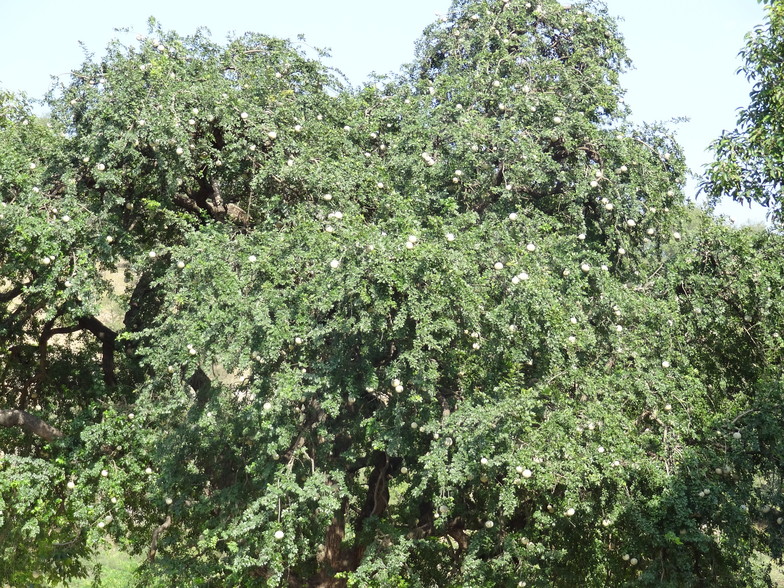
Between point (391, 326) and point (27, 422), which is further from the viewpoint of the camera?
point (27, 422)

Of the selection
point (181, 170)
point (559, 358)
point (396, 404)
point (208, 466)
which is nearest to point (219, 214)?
point (181, 170)

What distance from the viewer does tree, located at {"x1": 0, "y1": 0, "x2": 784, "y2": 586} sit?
6.14 metres

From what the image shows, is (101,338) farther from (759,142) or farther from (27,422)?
(759,142)

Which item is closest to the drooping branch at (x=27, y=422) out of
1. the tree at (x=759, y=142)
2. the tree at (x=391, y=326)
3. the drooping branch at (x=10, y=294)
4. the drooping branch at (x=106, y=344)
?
the tree at (x=391, y=326)

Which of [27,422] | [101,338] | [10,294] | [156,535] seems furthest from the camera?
[101,338]

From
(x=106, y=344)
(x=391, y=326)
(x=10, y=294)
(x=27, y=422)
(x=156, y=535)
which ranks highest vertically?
(x=391, y=326)

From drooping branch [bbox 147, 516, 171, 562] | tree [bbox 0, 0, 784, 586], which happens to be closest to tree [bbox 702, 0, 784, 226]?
tree [bbox 0, 0, 784, 586]

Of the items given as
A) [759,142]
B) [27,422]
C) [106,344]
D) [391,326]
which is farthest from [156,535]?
[759,142]

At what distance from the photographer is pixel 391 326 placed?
6238 millimetres

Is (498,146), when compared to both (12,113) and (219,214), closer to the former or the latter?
(219,214)

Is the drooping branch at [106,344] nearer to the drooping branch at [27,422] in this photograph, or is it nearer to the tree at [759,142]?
the drooping branch at [27,422]

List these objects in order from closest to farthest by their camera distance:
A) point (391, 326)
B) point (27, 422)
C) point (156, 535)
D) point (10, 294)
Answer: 1. point (391, 326)
2. point (27, 422)
3. point (156, 535)
4. point (10, 294)

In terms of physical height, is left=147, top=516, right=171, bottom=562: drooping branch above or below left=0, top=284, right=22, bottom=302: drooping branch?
below

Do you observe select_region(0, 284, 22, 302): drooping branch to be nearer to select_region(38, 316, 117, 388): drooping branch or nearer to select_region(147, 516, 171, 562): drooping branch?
select_region(38, 316, 117, 388): drooping branch
